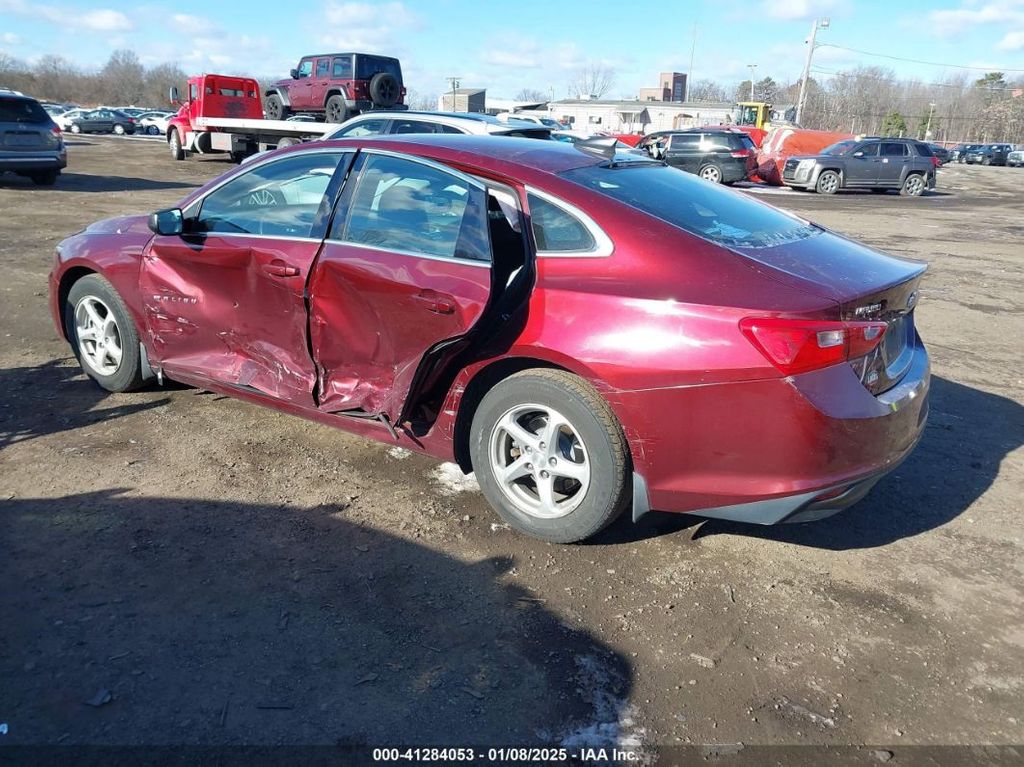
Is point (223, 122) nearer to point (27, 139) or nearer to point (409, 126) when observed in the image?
point (27, 139)

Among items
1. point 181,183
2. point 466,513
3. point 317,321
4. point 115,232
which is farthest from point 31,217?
point 466,513

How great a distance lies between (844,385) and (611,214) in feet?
3.72

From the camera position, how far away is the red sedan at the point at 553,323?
9.39 ft

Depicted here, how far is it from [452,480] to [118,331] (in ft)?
7.70

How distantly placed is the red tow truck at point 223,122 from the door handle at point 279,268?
1686 cm

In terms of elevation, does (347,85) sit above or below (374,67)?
below

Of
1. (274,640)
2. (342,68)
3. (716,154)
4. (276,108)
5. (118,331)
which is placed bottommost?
(274,640)

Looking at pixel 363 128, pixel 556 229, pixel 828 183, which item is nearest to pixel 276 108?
pixel 363 128

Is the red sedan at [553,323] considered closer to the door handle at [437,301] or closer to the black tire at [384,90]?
the door handle at [437,301]

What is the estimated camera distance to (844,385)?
9.39ft

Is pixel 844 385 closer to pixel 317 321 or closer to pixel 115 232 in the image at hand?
pixel 317 321

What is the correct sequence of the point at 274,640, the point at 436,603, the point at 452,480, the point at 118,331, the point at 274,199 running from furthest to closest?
the point at 118,331, the point at 274,199, the point at 452,480, the point at 436,603, the point at 274,640

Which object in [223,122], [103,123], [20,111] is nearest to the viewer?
[20,111]

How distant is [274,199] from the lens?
4.16 m
